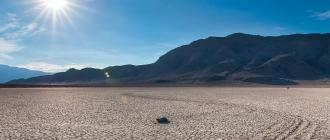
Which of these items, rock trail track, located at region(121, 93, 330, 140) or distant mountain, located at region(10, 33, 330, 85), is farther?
distant mountain, located at region(10, 33, 330, 85)

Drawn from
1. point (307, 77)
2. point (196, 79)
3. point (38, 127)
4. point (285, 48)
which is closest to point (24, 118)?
point (38, 127)

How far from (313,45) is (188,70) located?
56470 millimetres

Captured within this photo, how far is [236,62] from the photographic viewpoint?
166 m

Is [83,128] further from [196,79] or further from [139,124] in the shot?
[196,79]

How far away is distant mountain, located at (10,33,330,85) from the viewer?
148125 millimetres

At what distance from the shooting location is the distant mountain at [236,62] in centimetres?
14812

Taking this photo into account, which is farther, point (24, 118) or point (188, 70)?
point (188, 70)

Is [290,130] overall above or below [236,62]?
below

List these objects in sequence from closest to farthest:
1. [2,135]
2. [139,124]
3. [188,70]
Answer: [2,135]
[139,124]
[188,70]

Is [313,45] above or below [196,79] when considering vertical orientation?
above

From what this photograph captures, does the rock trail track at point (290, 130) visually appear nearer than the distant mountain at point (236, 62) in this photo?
Yes

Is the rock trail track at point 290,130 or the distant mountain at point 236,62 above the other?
the distant mountain at point 236,62

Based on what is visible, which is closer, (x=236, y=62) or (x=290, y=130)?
(x=290, y=130)

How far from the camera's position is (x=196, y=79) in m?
144
